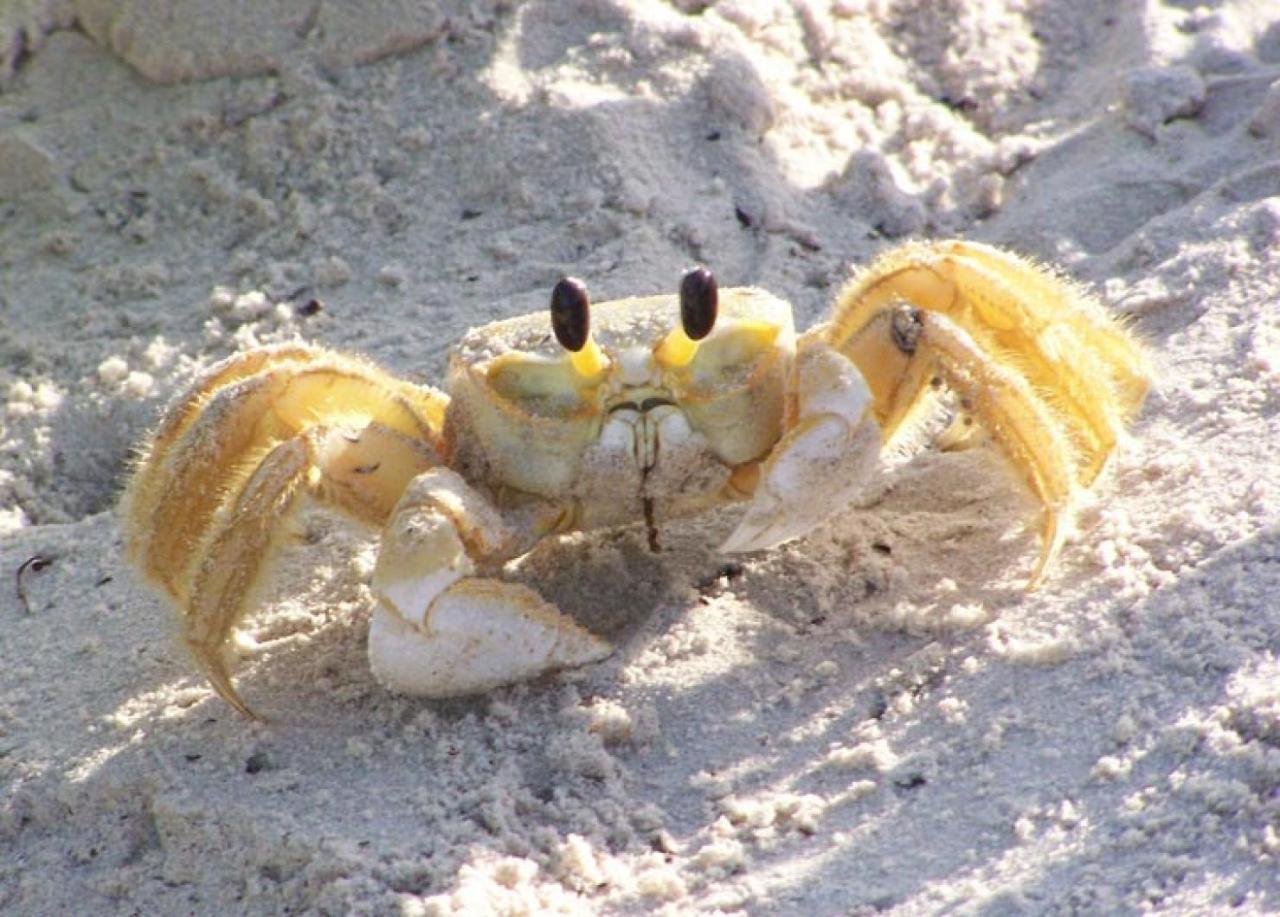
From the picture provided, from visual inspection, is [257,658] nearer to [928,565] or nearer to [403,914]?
[403,914]

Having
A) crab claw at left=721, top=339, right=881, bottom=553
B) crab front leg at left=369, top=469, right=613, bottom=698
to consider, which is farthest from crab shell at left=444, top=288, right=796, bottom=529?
crab front leg at left=369, top=469, right=613, bottom=698

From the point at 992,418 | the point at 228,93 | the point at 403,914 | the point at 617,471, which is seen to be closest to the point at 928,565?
the point at 992,418

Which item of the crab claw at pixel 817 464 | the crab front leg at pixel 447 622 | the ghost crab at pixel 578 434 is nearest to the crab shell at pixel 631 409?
the ghost crab at pixel 578 434

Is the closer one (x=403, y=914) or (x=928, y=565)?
(x=403, y=914)

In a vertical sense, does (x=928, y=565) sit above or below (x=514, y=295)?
above

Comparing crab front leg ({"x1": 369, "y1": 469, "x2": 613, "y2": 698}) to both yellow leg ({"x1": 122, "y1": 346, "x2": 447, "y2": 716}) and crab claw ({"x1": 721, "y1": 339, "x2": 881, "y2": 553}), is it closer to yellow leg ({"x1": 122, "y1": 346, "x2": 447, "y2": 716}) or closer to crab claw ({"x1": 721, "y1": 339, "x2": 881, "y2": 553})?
yellow leg ({"x1": 122, "y1": 346, "x2": 447, "y2": 716})

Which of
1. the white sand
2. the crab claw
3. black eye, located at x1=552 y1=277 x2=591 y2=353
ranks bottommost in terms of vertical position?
the white sand

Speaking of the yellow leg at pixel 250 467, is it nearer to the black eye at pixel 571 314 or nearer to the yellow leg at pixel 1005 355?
the black eye at pixel 571 314
